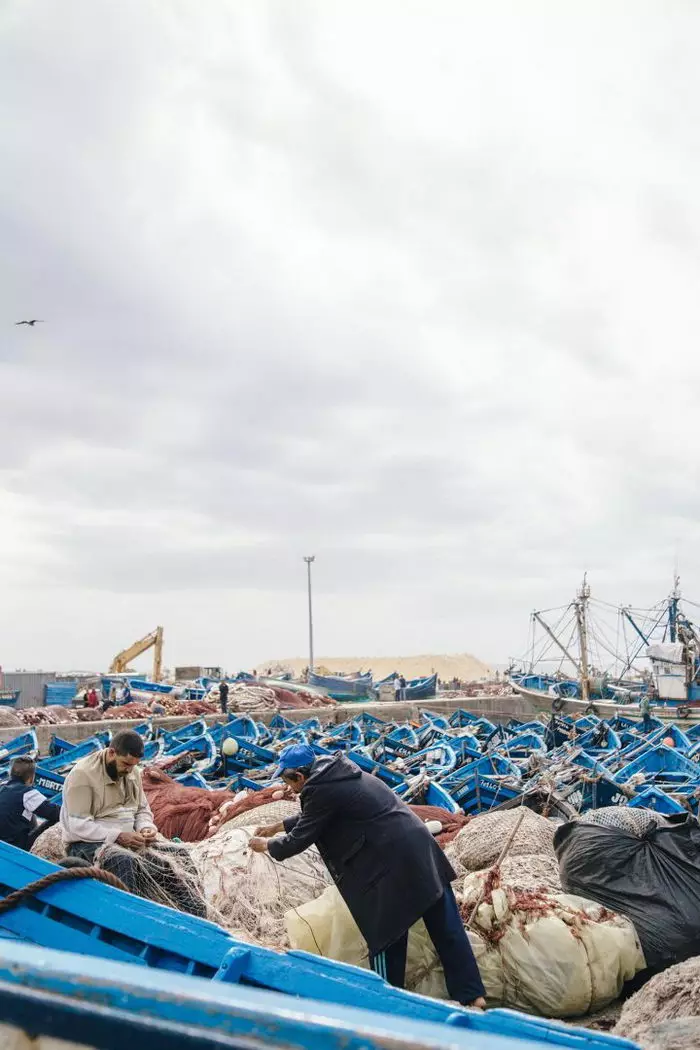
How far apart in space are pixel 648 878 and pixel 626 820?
1.41ft

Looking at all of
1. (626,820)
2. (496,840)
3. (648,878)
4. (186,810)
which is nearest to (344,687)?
(186,810)

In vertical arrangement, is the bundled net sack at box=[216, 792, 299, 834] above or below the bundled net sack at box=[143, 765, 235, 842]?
above

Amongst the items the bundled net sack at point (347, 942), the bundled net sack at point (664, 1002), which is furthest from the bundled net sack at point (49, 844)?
the bundled net sack at point (664, 1002)

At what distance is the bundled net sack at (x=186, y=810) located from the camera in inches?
316

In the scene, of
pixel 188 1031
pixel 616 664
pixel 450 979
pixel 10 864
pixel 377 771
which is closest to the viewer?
pixel 188 1031

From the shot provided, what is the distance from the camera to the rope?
3.43m

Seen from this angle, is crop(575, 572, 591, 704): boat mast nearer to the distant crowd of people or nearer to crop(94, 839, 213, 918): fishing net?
the distant crowd of people

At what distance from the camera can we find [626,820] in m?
5.32

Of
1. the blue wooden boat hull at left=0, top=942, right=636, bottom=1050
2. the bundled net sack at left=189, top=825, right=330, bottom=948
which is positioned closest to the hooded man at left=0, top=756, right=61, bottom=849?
the bundled net sack at left=189, top=825, right=330, bottom=948

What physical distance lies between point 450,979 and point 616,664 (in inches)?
1828

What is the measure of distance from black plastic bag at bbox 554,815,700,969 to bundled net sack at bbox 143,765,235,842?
152 inches

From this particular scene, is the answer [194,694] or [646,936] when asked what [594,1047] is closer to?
[646,936]

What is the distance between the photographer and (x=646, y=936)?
471 centimetres

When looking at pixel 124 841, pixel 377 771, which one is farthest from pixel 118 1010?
pixel 377 771
